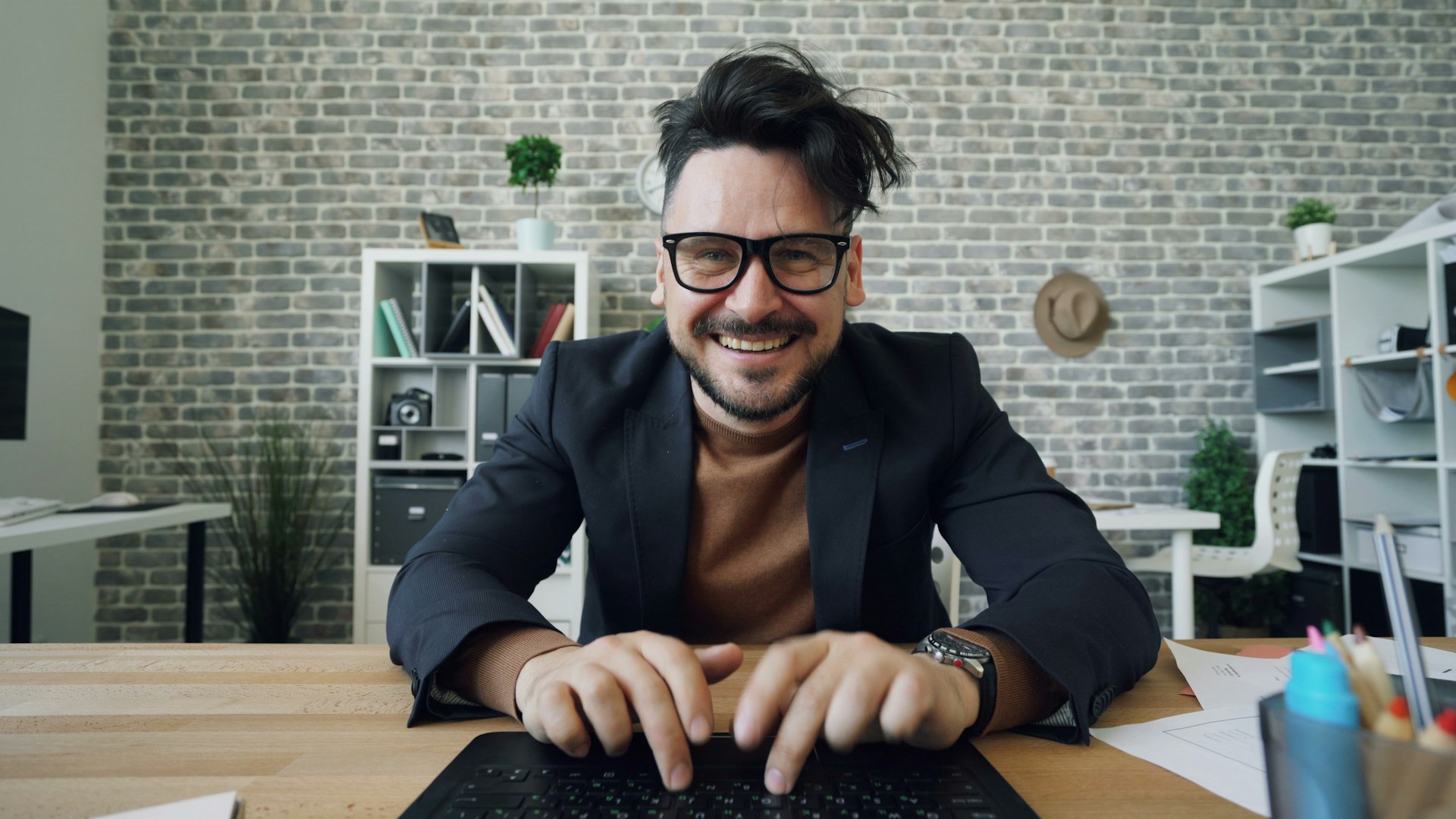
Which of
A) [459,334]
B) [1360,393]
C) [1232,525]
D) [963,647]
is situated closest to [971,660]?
[963,647]

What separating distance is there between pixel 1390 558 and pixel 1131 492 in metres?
3.86

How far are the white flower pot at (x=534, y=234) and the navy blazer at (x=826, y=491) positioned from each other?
6.95ft

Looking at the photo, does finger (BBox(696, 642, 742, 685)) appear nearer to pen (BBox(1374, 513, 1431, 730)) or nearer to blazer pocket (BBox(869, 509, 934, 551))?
pen (BBox(1374, 513, 1431, 730))

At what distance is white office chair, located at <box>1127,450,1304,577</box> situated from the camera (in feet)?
10.4

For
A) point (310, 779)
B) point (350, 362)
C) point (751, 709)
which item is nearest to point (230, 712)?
point (310, 779)

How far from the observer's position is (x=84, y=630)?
11.4 ft

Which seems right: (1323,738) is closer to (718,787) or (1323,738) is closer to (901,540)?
(718,787)

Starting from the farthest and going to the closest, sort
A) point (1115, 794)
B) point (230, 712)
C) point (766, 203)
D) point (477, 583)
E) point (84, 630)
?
point (84, 630) → point (766, 203) → point (477, 583) → point (230, 712) → point (1115, 794)

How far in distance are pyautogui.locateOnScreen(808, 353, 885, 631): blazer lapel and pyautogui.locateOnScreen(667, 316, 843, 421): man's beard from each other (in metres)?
0.07

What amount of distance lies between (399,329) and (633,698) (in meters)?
3.05

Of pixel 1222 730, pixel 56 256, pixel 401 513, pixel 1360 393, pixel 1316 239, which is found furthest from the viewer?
pixel 1316 239

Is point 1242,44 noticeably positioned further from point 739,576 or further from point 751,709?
point 751,709

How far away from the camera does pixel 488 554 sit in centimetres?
109

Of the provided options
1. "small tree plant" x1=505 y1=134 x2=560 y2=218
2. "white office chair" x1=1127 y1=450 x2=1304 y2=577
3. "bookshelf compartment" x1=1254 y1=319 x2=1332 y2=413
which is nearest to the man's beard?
"small tree plant" x1=505 y1=134 x2=560 y2=218
